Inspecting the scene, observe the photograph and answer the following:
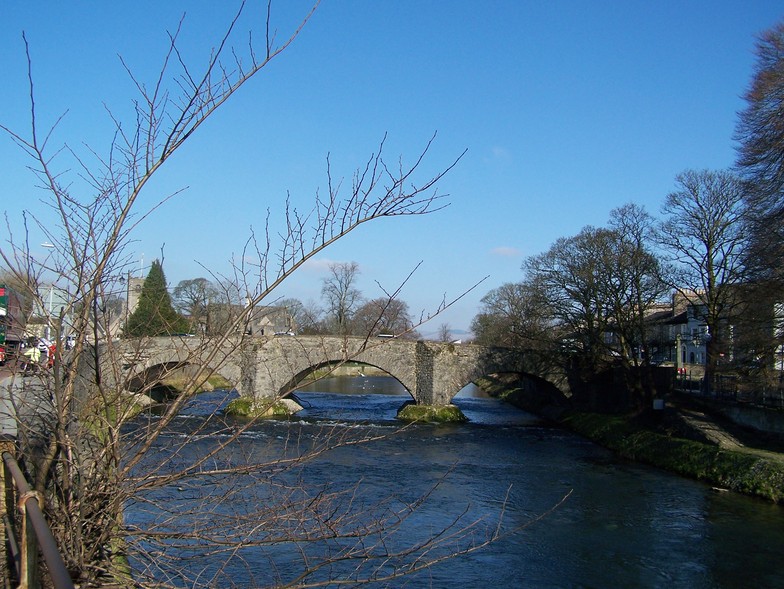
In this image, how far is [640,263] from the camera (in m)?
24.8

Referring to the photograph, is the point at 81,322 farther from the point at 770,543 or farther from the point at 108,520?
the point at 770,543

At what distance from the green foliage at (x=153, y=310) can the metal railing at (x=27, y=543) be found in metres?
1.08

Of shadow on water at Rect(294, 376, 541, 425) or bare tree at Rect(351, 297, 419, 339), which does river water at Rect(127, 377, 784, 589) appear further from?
shadow on water at Rect(294, 376, 541, 425)

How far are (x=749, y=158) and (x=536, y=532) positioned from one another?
424 inches

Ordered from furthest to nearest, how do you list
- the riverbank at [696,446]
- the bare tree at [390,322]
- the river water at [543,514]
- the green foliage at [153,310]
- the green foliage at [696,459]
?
1. the riverbank at [696,446]
2. the green foliage at [696,459]
3. the river water at [543,514]
4. the green foliage at [153,310]
5. the bare tree at [390,322]

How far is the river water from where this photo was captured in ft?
31.8

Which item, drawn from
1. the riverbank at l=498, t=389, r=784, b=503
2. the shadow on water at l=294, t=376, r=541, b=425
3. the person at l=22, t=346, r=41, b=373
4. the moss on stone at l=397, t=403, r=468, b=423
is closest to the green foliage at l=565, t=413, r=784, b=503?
the riverbank at l=498, t=389, r=784, b=503

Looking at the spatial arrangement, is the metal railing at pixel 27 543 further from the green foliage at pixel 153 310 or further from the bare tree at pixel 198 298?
the bare tree at pixel 198 298

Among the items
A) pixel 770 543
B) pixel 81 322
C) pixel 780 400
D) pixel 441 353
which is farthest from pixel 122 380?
pixel 441 353

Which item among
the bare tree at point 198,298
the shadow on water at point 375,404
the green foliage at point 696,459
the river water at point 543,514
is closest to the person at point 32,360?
the bare tree at point 198,298

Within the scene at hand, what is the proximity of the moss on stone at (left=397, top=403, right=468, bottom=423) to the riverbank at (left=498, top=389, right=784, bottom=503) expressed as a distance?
4016mm

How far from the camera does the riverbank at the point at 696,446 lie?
1543cm

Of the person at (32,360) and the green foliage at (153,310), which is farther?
the green foliage at (153,310)

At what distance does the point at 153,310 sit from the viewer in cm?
464
